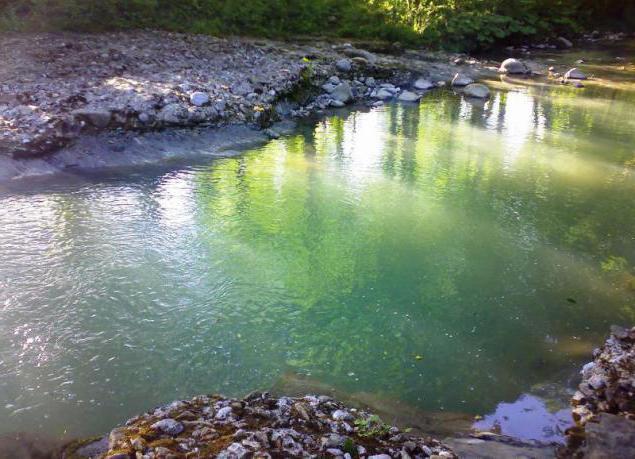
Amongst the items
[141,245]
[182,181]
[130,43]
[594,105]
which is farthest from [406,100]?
[141,245]

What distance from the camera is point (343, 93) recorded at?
15.9 metres

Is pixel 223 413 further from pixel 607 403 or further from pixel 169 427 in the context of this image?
pixel 607 403

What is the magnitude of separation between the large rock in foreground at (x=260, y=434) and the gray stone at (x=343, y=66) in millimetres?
15201

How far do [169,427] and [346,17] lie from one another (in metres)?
22.0

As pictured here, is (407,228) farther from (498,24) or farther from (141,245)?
(498,24)

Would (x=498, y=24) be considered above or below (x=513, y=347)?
above

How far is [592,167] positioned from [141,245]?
9006 mm

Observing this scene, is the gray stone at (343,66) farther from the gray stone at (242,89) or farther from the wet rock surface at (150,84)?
the gray stone at (242,89)

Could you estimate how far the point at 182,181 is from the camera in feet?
30.7

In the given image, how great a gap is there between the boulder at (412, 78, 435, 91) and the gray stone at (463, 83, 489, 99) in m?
1.41

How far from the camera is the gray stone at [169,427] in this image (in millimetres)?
3340

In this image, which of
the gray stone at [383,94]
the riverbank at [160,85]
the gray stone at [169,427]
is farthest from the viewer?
the gray stone at [383,94]

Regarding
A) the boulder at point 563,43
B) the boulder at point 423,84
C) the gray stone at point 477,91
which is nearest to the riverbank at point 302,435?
the gray stone at point 477,91

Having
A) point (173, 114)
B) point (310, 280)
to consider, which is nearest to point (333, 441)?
point (310, 280)
